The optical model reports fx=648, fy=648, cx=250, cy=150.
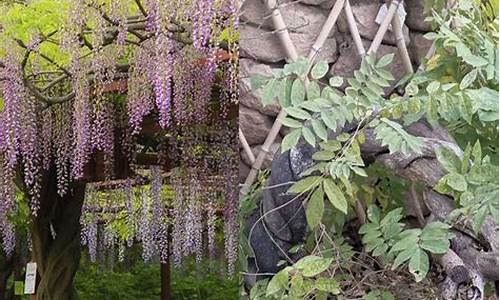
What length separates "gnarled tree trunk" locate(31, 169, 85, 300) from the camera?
212 centimetres

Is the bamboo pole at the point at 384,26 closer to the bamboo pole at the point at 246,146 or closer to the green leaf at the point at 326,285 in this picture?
the bamboo pole at the point at 246,146

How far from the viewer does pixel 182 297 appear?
198 centimetres

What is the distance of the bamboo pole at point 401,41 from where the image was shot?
1594mm

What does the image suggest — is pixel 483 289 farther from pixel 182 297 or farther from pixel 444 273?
pixel 182 297

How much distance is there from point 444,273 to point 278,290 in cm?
39

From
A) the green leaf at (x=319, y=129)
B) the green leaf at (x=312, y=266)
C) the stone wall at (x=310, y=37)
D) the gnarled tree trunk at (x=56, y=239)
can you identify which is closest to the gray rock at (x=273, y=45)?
the stone wall at (x=310, y=37)

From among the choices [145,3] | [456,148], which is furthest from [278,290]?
[145,3]

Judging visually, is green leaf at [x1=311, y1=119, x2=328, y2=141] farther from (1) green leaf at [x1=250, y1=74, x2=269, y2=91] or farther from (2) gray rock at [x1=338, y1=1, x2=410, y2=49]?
(2) gray rock at [x1=338, y1=1, x2=410, y2=49]

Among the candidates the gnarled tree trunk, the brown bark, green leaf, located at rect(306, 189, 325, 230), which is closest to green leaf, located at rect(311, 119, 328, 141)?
green leaf, located at rect(306, 189, 325, 230)

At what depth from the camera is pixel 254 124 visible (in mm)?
1707

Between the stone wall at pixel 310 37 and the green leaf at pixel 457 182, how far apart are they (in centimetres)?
42

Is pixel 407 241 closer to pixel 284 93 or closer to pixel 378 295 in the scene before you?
pixel 378 295

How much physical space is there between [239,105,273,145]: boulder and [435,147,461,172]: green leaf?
50cm

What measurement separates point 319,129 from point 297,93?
0.11m
